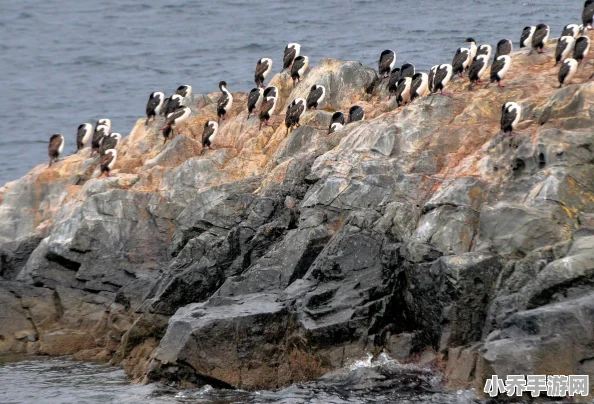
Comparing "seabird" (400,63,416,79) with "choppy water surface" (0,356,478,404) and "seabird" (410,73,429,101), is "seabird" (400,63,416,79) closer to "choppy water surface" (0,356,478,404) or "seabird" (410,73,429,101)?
"seabird" (410,73,429,101)

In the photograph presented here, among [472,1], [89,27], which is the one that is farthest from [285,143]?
[89,27]

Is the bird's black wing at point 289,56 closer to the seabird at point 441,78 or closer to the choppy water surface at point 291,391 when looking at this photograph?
the seabird at point 441,78

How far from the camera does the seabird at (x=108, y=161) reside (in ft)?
88.4

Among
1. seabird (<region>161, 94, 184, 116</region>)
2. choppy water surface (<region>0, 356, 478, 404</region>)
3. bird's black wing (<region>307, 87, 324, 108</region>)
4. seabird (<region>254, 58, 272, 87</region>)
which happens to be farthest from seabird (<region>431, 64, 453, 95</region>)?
choppy water surface (<region>0, 356, 478, 404</region>)

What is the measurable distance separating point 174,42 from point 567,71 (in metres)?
42.6

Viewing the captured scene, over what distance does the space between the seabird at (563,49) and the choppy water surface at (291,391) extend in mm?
9637

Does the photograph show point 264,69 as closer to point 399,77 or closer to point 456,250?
point 399,77

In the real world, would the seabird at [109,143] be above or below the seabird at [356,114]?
below

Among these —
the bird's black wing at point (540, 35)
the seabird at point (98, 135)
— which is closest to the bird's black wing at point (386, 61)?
the bird's black wing at point (540, 35)

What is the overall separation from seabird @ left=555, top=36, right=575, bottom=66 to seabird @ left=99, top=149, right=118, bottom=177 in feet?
37.6

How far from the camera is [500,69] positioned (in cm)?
2334

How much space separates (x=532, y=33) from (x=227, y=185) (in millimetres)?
9156

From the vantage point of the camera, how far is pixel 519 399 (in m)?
15.5

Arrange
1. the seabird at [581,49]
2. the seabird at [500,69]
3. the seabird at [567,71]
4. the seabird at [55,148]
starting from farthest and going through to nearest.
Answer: the seabird at [55,148] < the seabird at [500,69] < the seabird at [581,49] < the seabird at [567,71]
